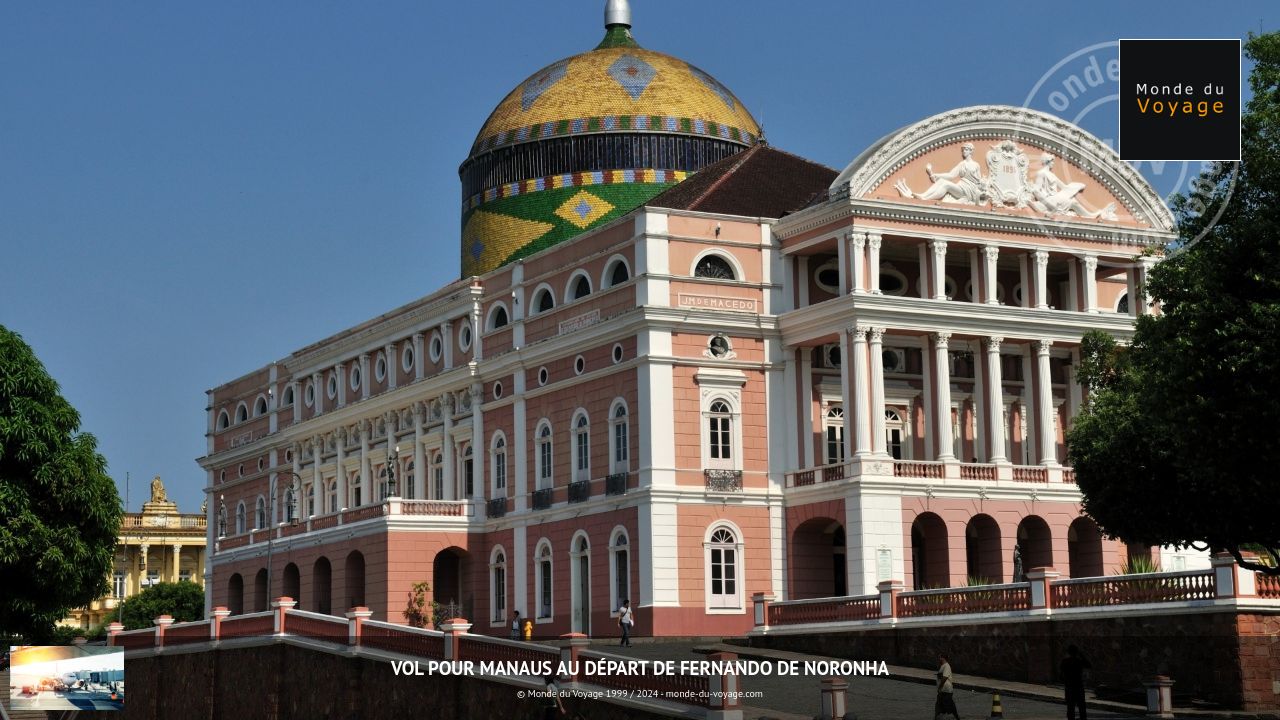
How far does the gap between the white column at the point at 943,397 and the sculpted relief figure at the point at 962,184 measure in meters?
3.59

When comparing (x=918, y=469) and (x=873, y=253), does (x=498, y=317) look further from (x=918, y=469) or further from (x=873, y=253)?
(x=918, y=469)

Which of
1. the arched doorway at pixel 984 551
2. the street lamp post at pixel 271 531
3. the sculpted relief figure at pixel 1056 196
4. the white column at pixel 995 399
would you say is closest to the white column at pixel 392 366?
the street lamp post at pixel 271 531

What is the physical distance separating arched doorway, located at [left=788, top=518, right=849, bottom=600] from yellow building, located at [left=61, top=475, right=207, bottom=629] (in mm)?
71409

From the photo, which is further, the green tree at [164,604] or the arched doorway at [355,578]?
the green tree at [164,604]

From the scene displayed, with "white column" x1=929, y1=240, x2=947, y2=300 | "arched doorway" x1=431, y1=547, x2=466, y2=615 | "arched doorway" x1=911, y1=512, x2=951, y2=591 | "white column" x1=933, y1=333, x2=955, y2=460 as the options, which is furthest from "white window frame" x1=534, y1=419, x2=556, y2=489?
"white column" x1=929, y1=240, x2=947, y2=300

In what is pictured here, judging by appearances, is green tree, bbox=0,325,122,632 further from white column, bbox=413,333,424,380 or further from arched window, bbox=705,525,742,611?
white column, bbox=413,333,424,380

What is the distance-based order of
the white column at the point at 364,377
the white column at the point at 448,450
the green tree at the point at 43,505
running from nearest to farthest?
the green tree at the point at 43,505 < the white column at the point at 448,450 < the white column at the point at 364,377

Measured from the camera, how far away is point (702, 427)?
5203 cm

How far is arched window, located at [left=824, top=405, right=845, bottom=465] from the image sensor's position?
Result: 53.6 meters

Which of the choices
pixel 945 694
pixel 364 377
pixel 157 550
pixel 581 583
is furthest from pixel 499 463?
pixel 157 550

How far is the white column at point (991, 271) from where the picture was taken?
52656 millimetres

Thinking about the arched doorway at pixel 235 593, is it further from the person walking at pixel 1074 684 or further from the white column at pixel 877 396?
the person walking at pixel 1074 684

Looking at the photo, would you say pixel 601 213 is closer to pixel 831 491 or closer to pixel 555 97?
pixel 555 97

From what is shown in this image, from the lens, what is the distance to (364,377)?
2653 inches
